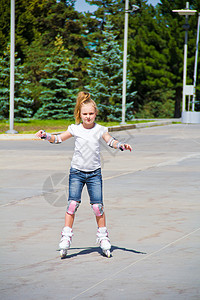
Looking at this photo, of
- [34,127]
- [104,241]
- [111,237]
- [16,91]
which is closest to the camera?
[104,241]

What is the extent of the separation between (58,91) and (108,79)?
3.91 meters

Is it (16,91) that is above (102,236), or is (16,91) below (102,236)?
above

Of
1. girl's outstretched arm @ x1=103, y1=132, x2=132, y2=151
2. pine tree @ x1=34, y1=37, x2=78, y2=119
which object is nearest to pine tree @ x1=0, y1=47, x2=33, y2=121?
pine tree @ x1=34, y1=37, x2=78, y2=119

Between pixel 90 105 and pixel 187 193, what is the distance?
5.11 m

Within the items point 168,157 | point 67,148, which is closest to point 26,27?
Result: point 67,148

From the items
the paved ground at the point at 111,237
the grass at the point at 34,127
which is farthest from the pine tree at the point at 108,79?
the paved ground at the point at 111,237

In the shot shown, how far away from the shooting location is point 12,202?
10219 millimetres

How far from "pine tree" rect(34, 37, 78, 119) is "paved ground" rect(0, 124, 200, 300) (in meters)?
34.2

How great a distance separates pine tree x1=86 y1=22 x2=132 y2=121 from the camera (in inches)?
1949

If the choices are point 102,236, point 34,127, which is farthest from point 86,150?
point 34,127

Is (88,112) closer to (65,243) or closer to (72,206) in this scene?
Answer: (72,206)

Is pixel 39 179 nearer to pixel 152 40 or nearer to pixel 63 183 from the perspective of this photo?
pixel 63 183

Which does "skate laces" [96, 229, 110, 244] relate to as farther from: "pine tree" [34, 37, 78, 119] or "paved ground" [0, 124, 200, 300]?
"pine tree" [34, 37, 78, 119]

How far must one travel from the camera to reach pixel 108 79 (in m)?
49.6
